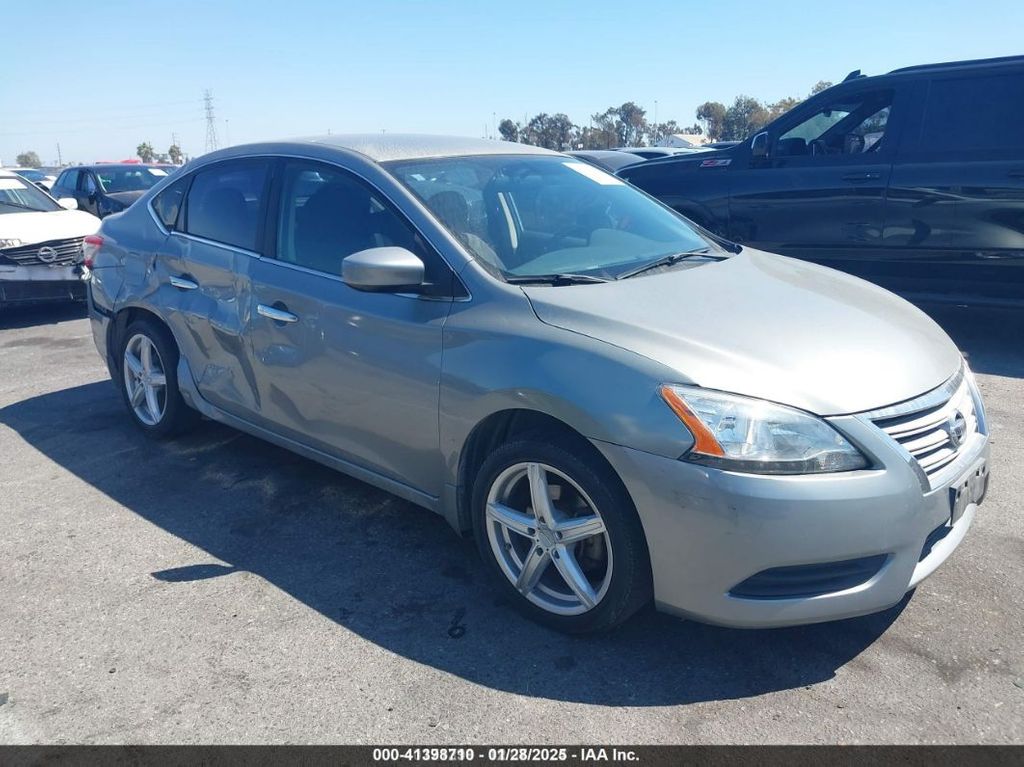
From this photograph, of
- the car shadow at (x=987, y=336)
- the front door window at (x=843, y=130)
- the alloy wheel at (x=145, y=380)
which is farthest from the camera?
the front door window at (x=843, y=130)

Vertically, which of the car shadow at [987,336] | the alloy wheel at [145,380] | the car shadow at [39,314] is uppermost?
the alloy wheel at [145,380]

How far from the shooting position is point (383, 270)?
3.11 m

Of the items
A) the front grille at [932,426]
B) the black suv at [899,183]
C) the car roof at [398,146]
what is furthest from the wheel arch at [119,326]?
the black suv at [899,183]

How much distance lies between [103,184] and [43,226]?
20.0 ft

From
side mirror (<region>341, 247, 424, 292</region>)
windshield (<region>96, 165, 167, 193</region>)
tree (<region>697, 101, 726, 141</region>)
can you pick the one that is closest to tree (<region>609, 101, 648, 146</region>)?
tree (<region>697, 101, 726, 141</region>)

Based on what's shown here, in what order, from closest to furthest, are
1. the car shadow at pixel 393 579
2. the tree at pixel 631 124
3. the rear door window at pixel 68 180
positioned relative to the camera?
the car shadow at pixel 393 579 < the rear door window at pixel 68 180 < the tree at pixel 631 124

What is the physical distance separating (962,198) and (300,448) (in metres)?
5.10

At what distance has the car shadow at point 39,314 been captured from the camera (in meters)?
8.71

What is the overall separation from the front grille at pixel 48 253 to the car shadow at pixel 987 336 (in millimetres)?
8169

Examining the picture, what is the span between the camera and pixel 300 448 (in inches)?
155

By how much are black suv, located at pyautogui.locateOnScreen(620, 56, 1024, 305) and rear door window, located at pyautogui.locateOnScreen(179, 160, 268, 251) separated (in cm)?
436

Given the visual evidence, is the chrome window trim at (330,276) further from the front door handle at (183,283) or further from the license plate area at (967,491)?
the license plate area at (967,491)

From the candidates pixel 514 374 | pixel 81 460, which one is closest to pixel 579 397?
pixel 514 374

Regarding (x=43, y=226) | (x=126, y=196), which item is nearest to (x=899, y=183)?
(x=43, y=226)
